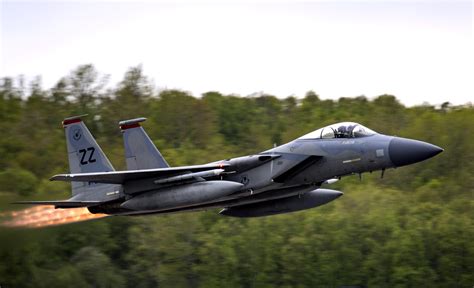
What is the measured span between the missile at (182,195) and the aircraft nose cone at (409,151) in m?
3.55

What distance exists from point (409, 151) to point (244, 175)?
3.96 metres

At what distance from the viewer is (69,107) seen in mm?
60875

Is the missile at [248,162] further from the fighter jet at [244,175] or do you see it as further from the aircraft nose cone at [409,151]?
the aircraft nose cone at [409,151]

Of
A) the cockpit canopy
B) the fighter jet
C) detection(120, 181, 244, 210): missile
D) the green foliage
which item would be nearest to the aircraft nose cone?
the fighter jet

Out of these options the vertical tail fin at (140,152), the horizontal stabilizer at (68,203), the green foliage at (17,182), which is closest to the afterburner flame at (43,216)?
the horizontal stabilizer at (68,203)

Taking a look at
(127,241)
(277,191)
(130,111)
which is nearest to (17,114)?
(130,111)

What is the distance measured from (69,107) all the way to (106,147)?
10694mm

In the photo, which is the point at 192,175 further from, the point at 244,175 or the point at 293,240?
the point at 293,240

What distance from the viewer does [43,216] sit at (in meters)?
24.8

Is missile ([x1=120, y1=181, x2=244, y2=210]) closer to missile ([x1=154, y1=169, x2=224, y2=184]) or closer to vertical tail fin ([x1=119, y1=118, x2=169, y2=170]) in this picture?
missile ([x1=154, y1=169, x2=224, y2=184])

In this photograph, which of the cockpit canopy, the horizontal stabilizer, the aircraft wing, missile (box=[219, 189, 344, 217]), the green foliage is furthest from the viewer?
the green foliage

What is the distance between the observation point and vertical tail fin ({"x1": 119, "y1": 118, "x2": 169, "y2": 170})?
23188 millimetres

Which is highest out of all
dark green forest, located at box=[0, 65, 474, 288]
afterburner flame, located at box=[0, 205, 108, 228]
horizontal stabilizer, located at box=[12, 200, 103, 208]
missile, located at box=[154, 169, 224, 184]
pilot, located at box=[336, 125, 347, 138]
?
pilot, located at box=[336, 125, 347, 138]

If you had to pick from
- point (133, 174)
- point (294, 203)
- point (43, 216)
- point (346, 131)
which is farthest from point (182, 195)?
point (43, 216)
